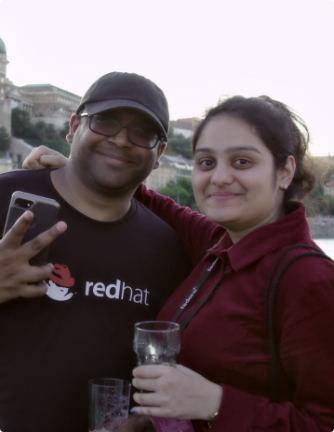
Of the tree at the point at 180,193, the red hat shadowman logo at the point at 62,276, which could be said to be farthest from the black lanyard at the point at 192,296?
the tree at the point at 180,193

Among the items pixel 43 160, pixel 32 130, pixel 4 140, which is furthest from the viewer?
pixel 32 130

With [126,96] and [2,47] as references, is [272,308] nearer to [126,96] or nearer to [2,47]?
[126,96]

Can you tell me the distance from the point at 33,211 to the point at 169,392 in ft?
1.88

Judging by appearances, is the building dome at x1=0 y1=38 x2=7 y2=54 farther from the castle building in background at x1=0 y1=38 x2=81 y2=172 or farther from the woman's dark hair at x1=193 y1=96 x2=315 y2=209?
the woman's dark hair at x1=193 y1=96 x2=315 y2=209

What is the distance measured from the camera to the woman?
998mm

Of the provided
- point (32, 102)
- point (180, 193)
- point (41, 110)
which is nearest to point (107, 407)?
point (180, 193)

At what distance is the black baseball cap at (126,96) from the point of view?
1.56 meters

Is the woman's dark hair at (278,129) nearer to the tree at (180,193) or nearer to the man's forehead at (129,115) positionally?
the man's forehead at (129,115)

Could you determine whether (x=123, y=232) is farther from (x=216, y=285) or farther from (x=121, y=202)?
(x=216, y=285)

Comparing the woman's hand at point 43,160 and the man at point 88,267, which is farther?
the woman's hand at point 43,160

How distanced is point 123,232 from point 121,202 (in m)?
0.10

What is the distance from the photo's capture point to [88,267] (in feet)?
4.91

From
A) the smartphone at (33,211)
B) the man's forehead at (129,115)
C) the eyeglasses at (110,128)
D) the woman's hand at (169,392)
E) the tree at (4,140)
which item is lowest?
the tree at (4,140)

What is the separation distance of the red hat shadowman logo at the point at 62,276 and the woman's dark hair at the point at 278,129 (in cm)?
51
